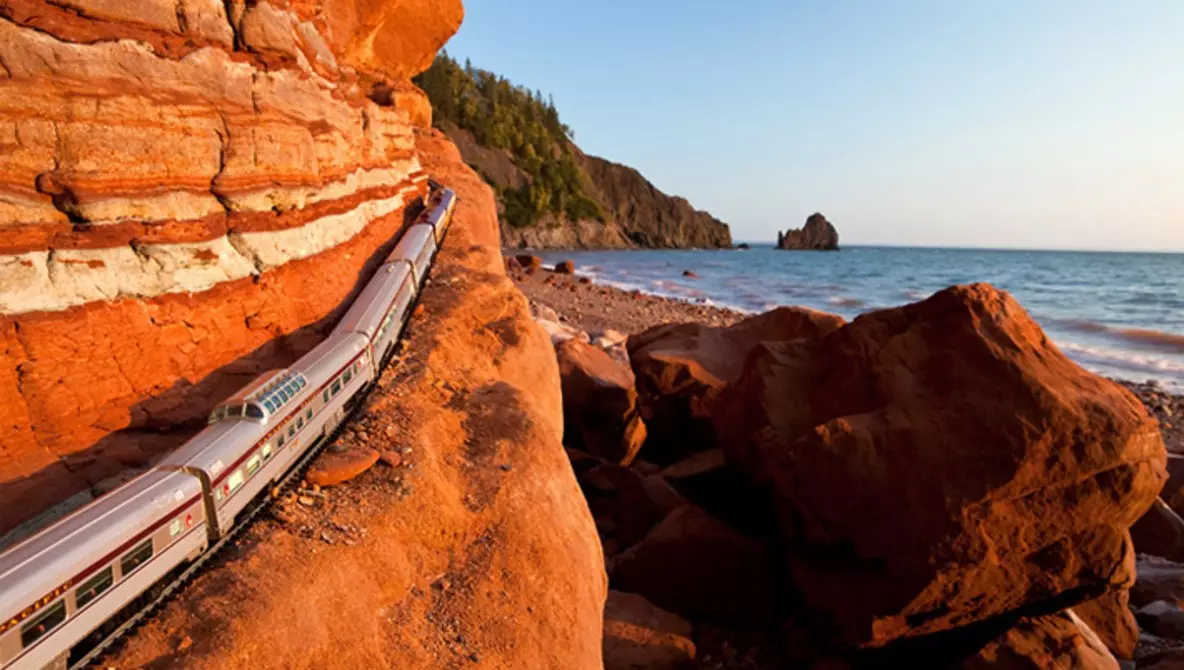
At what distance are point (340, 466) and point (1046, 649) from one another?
31.6 feet

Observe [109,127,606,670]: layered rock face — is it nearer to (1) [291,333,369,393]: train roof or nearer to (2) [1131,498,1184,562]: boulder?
(1) [291,333,369,393]: train roof

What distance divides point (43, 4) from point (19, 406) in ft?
14.7

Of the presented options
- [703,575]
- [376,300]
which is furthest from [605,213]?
[703,575]

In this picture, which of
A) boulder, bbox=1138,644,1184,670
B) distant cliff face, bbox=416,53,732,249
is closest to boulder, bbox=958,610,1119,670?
boulder, bbox=1138,644,1184,670

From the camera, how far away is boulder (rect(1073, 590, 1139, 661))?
9523 millimetres

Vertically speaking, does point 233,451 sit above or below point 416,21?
below

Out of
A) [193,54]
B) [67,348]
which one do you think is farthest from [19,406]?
[193,54]

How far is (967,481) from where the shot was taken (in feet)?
27.1

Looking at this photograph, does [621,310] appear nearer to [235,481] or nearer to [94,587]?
[235,481]

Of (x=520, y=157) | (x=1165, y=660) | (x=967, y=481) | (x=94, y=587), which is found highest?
(x=520, y=157)

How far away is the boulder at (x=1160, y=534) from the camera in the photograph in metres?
11.9

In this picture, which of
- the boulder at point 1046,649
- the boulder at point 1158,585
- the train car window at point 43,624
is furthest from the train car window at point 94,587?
the boulder at point 1158,585

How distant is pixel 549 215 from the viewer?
129875 mm

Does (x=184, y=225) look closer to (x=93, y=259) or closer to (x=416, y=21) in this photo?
(x=93, y=259)
